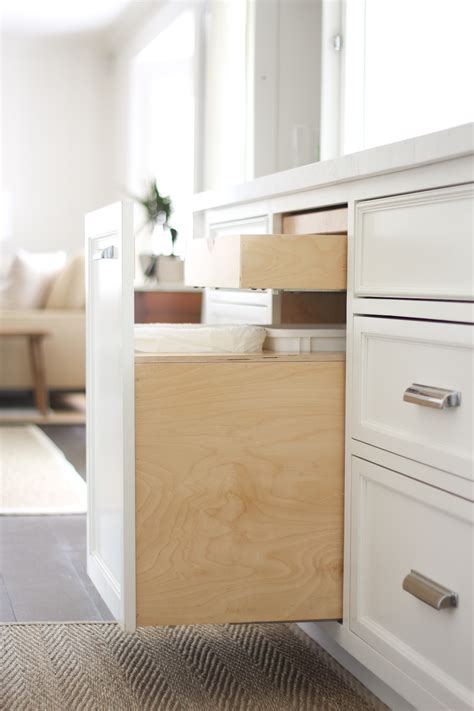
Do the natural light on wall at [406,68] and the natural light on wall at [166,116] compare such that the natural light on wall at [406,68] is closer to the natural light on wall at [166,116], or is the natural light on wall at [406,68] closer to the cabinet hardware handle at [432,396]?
the cabinet hardware handle at [432,396]

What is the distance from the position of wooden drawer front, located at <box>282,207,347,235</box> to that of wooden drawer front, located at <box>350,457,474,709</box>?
362 millimetres

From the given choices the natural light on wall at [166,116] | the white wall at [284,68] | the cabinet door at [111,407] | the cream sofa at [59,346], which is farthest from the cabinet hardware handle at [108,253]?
the natural light on wall at [166,116]

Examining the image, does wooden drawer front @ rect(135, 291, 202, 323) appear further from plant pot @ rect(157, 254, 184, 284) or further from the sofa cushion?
the sofa cushion

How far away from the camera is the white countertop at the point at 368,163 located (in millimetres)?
1142

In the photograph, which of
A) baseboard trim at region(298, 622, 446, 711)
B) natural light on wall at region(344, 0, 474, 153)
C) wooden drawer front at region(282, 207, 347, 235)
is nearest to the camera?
baseboard trim at region(298, 622, 446, 711)

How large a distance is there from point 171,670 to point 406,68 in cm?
141

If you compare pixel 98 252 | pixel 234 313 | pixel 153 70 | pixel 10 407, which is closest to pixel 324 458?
pixel 98 252

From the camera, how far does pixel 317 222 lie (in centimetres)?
159

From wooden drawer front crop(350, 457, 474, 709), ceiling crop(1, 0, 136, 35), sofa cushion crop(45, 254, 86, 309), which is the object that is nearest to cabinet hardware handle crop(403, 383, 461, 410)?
wooden drawer front crop(350, 457, 474, 709)

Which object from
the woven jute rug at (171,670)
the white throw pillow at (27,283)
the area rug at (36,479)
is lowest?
the area rug at (36,479)

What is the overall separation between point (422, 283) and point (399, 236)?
0.09 meters

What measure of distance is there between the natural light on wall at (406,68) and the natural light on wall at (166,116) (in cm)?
334

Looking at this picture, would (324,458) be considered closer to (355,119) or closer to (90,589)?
(90,589)

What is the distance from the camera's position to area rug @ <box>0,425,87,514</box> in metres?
2.80
